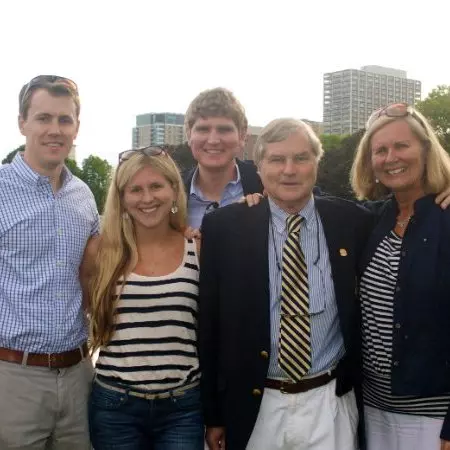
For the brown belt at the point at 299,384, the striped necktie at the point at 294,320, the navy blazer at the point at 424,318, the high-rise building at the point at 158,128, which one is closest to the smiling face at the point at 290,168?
the striped necktie at the point at 294,320

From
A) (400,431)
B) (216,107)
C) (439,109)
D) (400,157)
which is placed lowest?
(400,431)

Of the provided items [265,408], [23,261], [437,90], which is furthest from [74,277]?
[437,90]

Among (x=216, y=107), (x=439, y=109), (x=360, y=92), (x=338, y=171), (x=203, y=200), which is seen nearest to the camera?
(x=216, y=107)

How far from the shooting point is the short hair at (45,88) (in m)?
4.27

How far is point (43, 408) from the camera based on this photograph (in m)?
3.97

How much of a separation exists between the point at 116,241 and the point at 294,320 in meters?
1.18

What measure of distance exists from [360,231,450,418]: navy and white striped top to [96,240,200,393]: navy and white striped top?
105cm

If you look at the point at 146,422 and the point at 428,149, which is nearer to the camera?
the point at 146,422

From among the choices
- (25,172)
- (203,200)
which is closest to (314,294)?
(203,200)

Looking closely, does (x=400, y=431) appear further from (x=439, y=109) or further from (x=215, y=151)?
(x=439, y=109)

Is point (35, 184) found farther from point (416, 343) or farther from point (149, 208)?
point (416, 343)

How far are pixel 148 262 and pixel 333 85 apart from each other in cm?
8692

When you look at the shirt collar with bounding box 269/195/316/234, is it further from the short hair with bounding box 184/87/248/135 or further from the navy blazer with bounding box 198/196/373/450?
the short hair with bounding box 184/87/248/135

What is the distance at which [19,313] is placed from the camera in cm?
391
